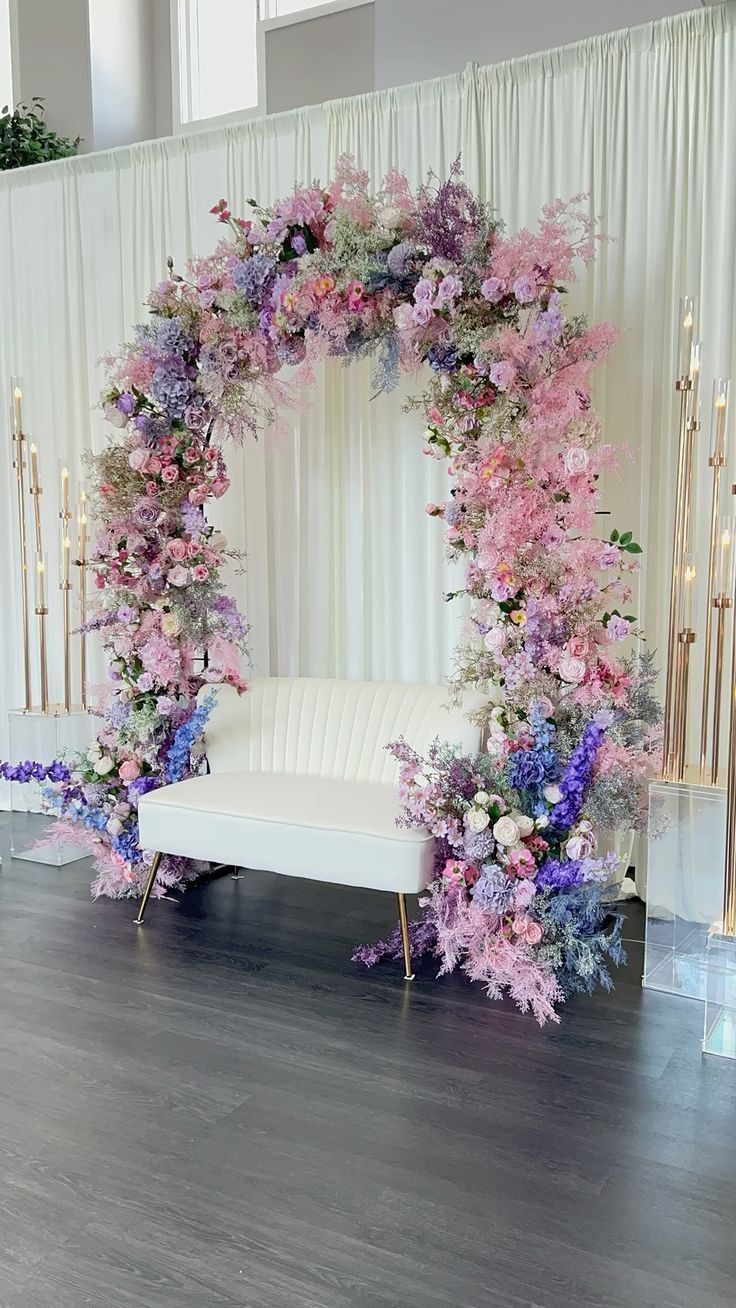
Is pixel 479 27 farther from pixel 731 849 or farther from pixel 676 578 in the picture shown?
pixel 731 849

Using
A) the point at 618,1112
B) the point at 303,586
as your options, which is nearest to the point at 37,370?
the point at 303,586

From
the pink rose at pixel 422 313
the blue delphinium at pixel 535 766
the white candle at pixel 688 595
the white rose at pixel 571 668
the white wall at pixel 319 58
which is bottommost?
the blue delphinium at pixel 535 766

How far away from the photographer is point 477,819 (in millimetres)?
3127

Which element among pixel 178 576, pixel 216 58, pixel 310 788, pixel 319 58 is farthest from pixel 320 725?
pixel 216 58

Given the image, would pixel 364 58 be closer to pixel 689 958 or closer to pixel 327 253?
pixel 327 253

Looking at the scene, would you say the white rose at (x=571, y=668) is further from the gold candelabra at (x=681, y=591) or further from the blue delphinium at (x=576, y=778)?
the gold candelabra at (x=681, y=591)

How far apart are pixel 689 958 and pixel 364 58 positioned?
5504mm

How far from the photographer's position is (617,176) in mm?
3822

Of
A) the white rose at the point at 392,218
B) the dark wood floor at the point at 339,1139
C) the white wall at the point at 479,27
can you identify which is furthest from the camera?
the white wall at the point at 479,27

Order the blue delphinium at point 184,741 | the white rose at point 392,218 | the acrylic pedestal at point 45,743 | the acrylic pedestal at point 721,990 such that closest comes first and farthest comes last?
the acrylic pedestal at point 721,990
the white rose at point 392,218
the blue delphinium at point 184,741
the acrylic pedestal at point 45,743

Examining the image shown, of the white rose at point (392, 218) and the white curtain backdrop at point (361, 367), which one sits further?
the white curtain backdrop at point (361, 367)

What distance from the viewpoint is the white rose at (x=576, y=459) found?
315 cm

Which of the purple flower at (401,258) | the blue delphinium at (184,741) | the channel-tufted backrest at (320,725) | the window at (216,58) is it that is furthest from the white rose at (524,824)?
the window at (216,58)

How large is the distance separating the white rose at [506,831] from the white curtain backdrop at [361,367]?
1187 mm
